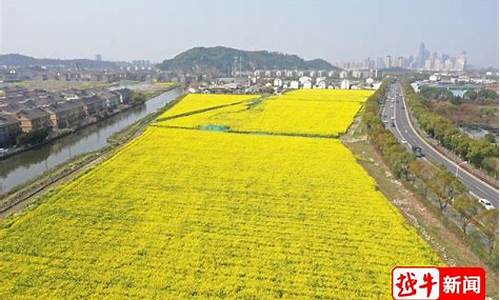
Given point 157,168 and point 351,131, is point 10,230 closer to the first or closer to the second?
point 157,168

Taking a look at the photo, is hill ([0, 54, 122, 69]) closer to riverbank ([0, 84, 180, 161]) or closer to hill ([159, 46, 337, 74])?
hill ([159, 46, 337, 74])

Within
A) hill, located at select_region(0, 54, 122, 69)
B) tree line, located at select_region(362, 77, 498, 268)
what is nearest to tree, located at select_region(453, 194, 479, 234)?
tree line, located at select_region(362, 77, 498, 268)

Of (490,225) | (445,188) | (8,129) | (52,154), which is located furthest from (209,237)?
(8,129)

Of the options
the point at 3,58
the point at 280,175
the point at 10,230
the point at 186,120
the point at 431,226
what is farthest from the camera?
the point at 3,58

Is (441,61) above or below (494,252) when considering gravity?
above

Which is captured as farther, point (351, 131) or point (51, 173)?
point (351, 131)

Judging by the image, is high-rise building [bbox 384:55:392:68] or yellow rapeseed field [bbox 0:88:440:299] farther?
high-rise building [bbox 384:55:392:68]

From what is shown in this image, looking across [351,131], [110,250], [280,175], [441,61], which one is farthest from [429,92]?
[441,61]
